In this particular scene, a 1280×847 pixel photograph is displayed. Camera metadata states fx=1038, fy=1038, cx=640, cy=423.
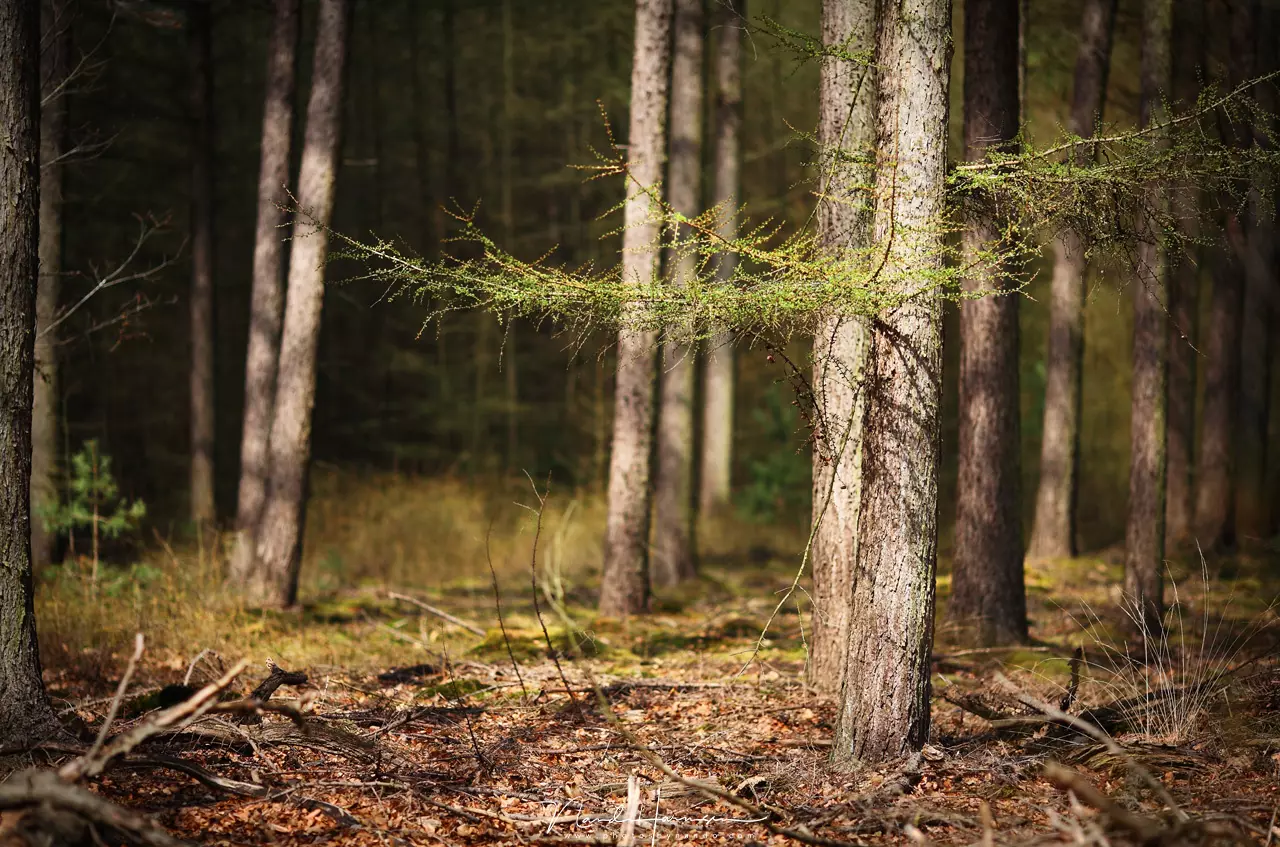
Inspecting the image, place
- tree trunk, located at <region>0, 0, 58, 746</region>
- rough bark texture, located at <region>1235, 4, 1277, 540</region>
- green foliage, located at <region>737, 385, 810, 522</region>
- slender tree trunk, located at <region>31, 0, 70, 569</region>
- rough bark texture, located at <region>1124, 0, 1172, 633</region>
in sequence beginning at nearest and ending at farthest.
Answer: tree trunk, located at <region>0, 0, 58, 746</region> < rough bark texture, located at <region>1124, 0, 1172, 633</region> < slender tree trunk, located at <region>31, 0, 70, 569</region> < rough bark texture, located at <region>1235, 4, 1277, 540</region> < green foliage, located at <region>737, 385, 810, 522</region>

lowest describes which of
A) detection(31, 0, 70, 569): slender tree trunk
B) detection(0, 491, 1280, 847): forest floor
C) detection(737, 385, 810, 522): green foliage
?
detection(0, 491, 1280, 847): forest floor

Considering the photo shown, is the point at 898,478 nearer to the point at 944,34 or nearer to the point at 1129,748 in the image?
the point at 1129,748

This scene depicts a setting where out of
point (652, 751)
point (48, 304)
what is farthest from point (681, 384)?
point (652, 751)

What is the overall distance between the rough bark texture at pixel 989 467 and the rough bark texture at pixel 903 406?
4259mm

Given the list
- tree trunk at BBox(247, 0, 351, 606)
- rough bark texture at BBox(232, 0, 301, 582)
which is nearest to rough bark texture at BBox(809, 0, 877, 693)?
tree trunk at BBox(247, 0, 351, 606)

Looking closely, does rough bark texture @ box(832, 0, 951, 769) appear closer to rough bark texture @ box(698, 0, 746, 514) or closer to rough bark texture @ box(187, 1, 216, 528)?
rough bark texture @ box(698, 0, 746, 514)

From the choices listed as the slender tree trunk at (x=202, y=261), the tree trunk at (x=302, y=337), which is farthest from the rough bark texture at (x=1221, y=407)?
the slender tree trunk at (x=202, y=261)

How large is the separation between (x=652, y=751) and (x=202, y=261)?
1410 cm

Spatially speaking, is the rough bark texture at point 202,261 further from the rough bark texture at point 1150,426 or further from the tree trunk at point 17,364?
the rough bark texture at point 1150,426

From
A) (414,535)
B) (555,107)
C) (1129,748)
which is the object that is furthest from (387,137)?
(1129,748)

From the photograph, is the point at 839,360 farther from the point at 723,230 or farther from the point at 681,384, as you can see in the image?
the point at 723,230

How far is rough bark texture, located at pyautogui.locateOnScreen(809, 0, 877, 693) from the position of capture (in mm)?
7660

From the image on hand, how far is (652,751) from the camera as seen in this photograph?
641 cm

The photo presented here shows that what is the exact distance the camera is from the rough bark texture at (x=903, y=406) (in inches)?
236
